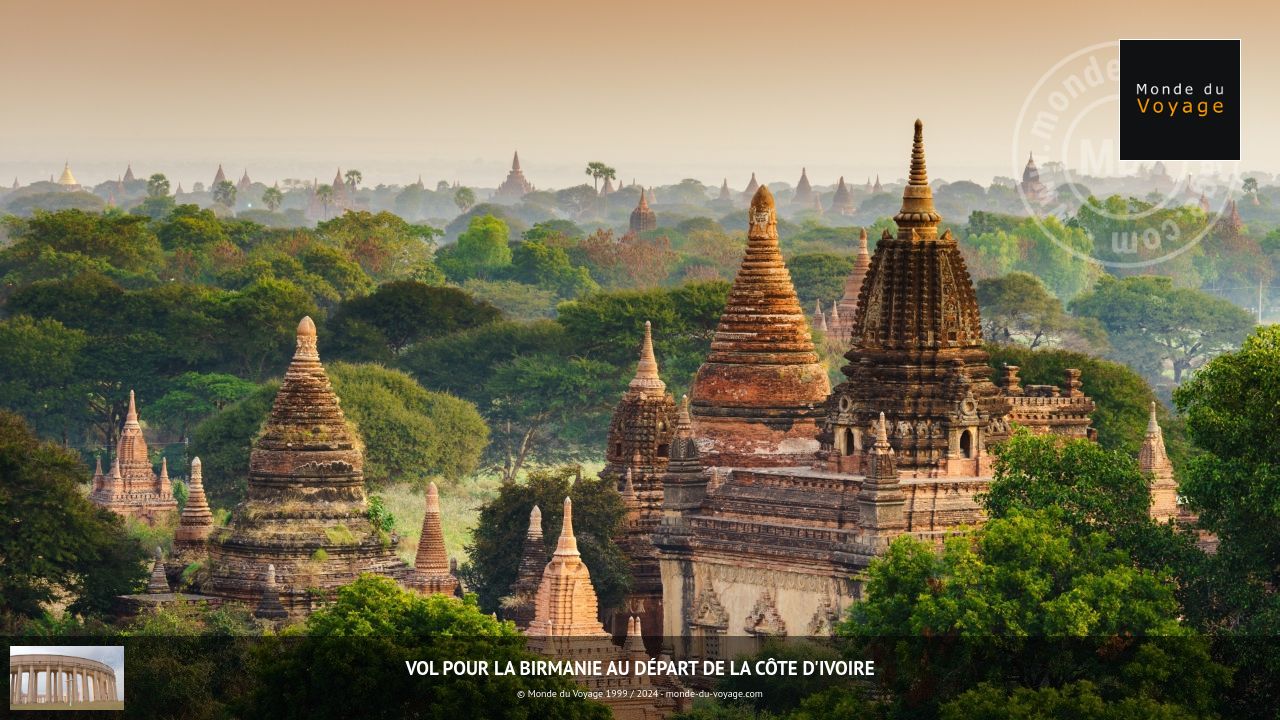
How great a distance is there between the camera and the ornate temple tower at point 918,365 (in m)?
Answer: 63.5

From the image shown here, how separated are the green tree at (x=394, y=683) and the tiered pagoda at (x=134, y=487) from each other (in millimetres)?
32761

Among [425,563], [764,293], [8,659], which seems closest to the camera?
[8,659]

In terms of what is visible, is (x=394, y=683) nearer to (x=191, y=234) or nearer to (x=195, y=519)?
(x=195, y=519)

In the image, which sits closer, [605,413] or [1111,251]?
[605,413]

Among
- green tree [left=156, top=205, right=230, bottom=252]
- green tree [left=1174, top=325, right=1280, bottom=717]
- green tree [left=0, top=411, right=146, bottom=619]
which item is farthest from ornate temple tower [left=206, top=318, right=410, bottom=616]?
green tree [left=156, top=205, right=230, bottom=252]

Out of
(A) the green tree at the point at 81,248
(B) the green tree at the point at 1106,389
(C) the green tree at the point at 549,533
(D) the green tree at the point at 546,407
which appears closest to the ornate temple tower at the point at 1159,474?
(C) the green tree at the point at 549,533

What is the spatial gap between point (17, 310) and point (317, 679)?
2422 inches

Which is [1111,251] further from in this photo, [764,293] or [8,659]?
[8,659]

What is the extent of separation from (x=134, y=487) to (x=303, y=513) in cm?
2479

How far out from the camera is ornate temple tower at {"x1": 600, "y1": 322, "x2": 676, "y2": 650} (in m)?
69.2

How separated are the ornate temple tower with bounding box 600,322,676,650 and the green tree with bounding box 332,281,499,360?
36.8 m

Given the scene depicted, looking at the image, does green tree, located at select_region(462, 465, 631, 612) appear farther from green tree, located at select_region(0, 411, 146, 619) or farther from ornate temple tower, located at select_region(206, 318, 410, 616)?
green tree, located at select_region(0, 411, 146, 619)

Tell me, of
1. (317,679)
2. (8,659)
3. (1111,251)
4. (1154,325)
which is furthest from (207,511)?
(1111,251)

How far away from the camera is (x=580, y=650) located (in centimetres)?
5756
